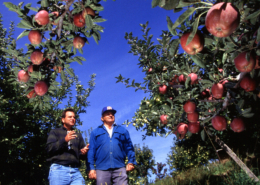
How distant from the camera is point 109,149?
13.2 ft

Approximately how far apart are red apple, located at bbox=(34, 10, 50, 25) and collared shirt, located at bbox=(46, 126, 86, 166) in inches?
86.6

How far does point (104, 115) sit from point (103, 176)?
132 cm

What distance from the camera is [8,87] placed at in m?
7.75

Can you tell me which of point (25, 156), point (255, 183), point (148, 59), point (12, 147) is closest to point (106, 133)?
point (148, 59)

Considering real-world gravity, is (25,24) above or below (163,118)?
above

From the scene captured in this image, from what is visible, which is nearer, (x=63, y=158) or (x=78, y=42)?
(x=78, y=42)

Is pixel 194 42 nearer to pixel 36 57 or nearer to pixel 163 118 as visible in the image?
pixel 36 57

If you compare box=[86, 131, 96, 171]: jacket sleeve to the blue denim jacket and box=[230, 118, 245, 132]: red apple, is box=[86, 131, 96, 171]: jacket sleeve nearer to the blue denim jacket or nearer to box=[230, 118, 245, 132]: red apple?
the blue denim jacket

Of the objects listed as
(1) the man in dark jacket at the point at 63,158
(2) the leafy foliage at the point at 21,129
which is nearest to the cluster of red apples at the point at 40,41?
(1) the man in dark jacket at the point at 63,158

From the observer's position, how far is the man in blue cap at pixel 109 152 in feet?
12.4

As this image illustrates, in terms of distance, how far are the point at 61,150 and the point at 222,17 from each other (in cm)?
344

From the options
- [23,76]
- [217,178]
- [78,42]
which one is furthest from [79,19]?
[217,178]

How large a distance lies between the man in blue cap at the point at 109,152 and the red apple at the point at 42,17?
2558 mm

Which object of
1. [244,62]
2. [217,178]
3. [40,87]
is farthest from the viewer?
[217,178]
